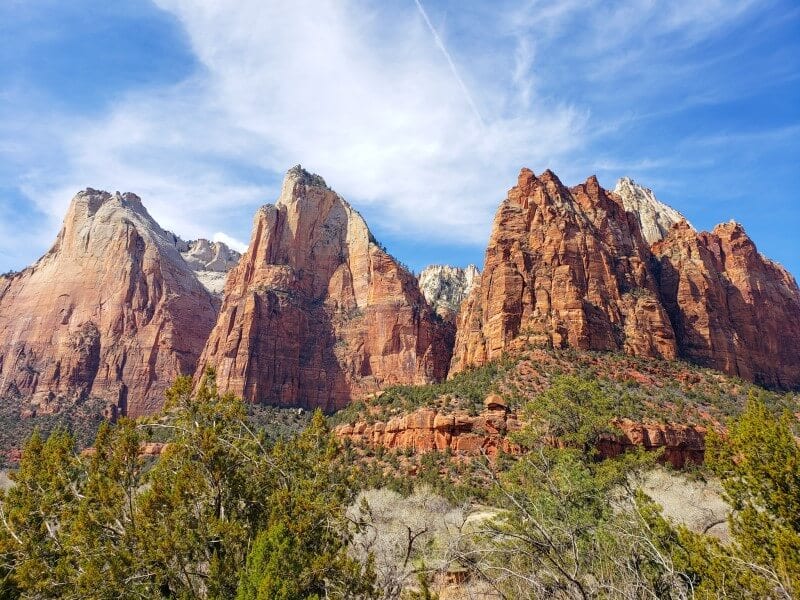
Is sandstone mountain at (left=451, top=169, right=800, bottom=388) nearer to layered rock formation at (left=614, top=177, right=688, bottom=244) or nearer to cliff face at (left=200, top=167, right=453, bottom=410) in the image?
cliff face at (left=200, top=167, right=453, bottom=410)

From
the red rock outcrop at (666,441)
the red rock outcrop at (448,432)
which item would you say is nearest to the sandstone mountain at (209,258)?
the red rock outcrop at (448,432)

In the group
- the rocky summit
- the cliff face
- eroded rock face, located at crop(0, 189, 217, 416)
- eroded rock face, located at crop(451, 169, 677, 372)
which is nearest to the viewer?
eroded rock face, located at crop(451, 169, 677, 372)

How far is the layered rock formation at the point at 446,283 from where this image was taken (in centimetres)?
13188

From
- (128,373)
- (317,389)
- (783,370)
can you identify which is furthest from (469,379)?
(128,373)

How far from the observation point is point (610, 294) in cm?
6112

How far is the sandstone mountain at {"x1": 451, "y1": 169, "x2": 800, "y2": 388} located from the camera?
190 ft

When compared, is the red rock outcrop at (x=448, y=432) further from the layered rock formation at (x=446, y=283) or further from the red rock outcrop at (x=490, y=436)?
the layered rock formation at (x=446, y=283)

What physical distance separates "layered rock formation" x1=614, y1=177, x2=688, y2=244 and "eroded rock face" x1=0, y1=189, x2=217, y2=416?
291 feet

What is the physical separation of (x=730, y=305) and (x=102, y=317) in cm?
9927

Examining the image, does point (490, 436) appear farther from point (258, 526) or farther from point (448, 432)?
point (258, 526)

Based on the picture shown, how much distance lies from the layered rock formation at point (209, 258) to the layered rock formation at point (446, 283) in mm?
48064

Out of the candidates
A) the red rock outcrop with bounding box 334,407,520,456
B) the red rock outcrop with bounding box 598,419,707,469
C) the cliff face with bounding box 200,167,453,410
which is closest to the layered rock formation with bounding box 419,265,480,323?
the cliff face with bounding box 200,167,453,410

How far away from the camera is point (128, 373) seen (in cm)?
8731

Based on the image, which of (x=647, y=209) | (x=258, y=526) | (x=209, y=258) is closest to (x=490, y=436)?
(x=258, y=526)
